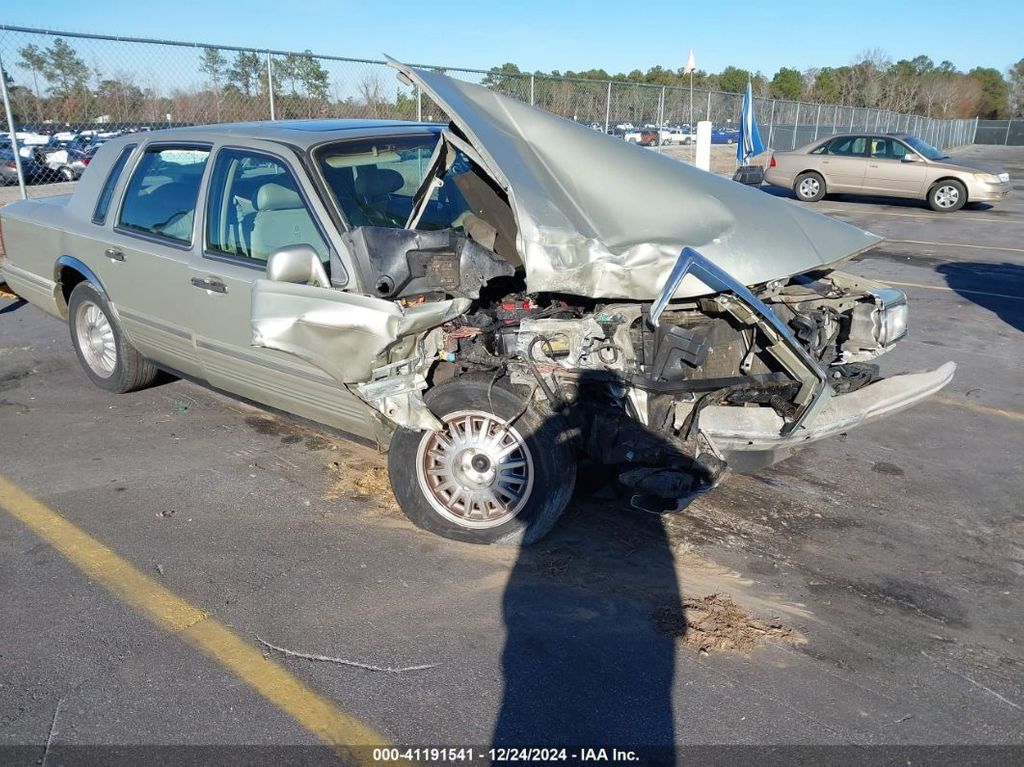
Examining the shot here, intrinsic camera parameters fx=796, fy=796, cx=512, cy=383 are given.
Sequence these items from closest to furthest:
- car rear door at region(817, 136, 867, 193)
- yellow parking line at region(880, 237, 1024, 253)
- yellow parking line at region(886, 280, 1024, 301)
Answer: yellow parking line at region(886, 280, 1024, 301), yellow parking line at region(880, 237, 1024, 253), car rear door at region(817, 136, 867, 193)

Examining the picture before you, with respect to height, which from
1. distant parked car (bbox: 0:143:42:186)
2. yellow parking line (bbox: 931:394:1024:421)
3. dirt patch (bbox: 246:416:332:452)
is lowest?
dirt patch (bbox: 246:416:332:452)

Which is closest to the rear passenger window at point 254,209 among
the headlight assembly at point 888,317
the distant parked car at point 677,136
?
the headlight assembly at point 888,317

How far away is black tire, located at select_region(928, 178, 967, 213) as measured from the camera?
1720 centimetres

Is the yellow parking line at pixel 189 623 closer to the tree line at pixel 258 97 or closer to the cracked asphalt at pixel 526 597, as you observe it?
the cracked asphalt at pixel 526 597

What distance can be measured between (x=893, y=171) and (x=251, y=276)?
56.8ft

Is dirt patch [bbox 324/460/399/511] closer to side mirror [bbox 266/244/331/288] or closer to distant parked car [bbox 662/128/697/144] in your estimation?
A: side mirror [bbox 266/244/331/288]

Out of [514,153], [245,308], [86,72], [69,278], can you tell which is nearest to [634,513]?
[514,153]

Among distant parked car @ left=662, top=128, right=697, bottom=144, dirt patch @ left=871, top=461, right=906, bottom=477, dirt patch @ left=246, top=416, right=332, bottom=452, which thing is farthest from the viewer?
distant parked car @ left=662, top=128, right=697, bottom=144

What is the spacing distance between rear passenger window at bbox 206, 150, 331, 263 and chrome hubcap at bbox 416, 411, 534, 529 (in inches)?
45.7

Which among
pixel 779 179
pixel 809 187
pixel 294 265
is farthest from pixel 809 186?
pixel 294 265

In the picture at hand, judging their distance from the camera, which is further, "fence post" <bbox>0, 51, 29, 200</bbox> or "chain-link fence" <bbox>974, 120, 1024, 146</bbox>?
"chain-link fence" <bbox>974, 120, 1024, 146</bbox>

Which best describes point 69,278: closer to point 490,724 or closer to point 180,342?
point 180,342

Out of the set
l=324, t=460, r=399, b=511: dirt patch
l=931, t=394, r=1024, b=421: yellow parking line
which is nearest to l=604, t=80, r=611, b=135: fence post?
l=931, t=394, r=1024, b=421: yellow parking line

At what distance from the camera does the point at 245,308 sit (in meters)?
4.20
